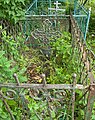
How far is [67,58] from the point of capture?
3516mm

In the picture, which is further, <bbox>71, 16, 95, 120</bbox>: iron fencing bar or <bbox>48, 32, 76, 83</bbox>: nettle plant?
<bbox>48, 32, 76, 83</bbox>: nettle plant

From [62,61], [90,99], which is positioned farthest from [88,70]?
[62,61]

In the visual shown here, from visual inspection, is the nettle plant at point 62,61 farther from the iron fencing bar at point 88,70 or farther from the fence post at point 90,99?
the fence post at point 90,99

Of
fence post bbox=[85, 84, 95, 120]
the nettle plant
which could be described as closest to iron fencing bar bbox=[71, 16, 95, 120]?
fence post bbox=[85, 84, 95, 120]

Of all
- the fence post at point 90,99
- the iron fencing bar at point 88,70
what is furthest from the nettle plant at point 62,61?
the fence post at point 90,99

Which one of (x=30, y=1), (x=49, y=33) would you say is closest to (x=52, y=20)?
(x=49, y=33)

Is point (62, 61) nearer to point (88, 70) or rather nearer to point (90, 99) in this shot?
point (88, 70)

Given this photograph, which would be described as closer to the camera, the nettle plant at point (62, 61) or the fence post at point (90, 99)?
the fence post at point (90, 99)

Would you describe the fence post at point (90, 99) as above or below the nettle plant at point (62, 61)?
above

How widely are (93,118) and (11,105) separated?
2.63ft

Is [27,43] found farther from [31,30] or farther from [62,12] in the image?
[62,12]

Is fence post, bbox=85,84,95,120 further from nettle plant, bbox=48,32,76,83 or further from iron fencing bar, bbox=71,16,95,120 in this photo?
nettle plant, bbox=48,32,76,83

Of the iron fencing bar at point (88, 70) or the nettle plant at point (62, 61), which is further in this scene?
the nettle plant at point (62, 61)

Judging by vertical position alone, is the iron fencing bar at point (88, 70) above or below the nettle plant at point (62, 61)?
above
